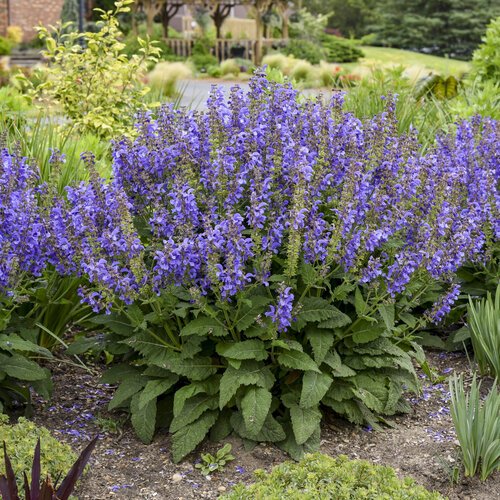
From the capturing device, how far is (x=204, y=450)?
133 inches

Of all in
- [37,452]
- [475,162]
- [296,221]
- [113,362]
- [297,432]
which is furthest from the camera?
[475,162]

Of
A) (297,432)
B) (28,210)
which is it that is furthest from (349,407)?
(28,210)

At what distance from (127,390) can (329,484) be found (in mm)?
1274

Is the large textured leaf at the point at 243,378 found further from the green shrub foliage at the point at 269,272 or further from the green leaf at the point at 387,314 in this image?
the green leaf at the point at 387,314

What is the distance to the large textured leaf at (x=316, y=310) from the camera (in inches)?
127

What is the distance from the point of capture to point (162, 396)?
3.63m

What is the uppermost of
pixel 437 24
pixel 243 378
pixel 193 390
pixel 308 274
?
pixel 437 24

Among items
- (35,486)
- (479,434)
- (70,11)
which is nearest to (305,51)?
(70,11)

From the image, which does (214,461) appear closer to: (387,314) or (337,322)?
(337,322)

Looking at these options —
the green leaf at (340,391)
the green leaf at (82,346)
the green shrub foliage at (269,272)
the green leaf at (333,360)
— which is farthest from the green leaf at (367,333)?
the green leaf at (82,346)

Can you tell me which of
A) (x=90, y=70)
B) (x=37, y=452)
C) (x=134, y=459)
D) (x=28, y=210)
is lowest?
(x=134, y=459)

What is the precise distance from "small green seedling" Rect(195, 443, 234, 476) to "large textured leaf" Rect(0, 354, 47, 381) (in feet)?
2.86

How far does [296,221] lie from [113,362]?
1.88 metres

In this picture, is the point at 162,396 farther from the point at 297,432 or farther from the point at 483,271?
the point at 483,271
